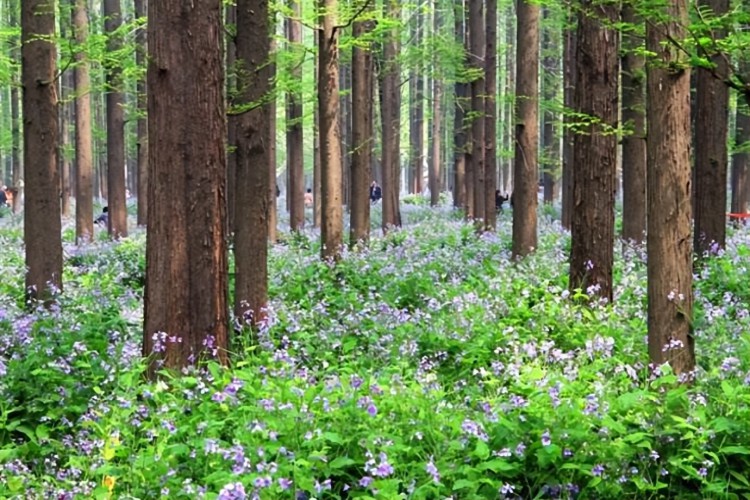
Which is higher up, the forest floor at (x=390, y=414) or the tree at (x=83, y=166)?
the tree at (x=83, y=166)

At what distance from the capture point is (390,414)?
4723 millimetres

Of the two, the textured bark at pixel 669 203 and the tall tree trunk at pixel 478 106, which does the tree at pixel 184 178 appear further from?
the tall tree trunk at pixel 478 106

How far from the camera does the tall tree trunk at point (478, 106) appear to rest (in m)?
18.1

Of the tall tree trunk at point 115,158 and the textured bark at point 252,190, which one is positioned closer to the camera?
the textured bark at point 252,190

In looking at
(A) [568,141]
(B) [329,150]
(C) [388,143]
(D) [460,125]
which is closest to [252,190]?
(B) [329,150]

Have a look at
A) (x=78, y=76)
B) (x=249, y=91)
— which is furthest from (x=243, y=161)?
(x=78, y=76)

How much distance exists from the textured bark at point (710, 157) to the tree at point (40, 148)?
890cm

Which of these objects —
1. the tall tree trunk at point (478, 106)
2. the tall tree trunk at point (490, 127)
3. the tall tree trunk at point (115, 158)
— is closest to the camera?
→ the tall tree trunk at point (490, 127)

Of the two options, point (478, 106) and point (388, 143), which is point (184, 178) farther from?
point (388, 143)

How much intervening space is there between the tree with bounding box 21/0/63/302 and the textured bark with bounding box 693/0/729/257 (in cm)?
890

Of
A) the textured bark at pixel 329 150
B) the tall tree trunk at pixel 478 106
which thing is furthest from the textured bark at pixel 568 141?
the textured bark at pixel 329 150

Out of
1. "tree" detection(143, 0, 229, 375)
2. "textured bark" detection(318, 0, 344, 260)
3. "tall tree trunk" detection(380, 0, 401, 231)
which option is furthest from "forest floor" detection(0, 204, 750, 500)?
"tall tree trunk" detection(380, 0, 401, 231)

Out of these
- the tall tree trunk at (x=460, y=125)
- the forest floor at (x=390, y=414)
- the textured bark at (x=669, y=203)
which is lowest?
the forest floor at (x=390, y=414)

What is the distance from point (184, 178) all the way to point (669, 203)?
3.56 m
